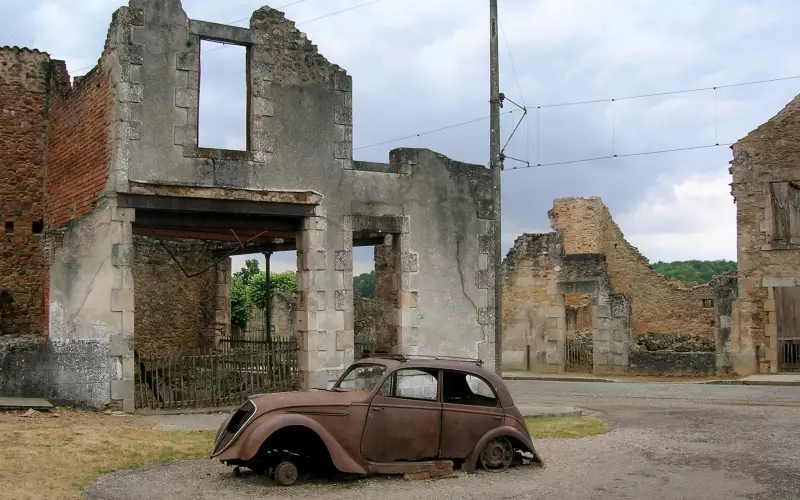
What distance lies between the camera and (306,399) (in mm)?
9203

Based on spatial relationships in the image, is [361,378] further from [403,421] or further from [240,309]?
[240,309]

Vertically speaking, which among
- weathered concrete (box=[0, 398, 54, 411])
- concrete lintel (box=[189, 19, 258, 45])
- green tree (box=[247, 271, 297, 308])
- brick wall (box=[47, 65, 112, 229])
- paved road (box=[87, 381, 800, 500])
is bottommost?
paved road (box=[87, 381, 800, 500])

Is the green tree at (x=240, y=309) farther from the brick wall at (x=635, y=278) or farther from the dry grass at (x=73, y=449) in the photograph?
the dry grass at (x=73, y=449)

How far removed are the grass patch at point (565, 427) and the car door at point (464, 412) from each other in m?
3.19

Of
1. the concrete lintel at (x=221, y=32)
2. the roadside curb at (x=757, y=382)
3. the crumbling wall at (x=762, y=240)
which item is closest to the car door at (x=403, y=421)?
the concrete lintel at (x=221, y=32)

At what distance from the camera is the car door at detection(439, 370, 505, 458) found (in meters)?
9.70

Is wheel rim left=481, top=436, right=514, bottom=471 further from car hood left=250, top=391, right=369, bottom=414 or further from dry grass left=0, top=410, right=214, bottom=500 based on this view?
dry grass left=0, top=410, right=214, bottom=500

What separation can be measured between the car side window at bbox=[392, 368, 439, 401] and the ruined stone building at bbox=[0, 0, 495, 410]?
17.7 ft

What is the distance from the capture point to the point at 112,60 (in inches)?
551

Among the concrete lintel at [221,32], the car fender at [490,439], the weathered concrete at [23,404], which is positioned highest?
the concrete lintel at [221,32]

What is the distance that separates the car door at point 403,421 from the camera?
930cm

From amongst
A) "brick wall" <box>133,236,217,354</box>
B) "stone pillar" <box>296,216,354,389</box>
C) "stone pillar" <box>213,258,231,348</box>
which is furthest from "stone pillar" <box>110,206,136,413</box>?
"stone pillar" <box>213,258,231,348</box>

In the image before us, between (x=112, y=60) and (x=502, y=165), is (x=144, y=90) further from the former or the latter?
(x=502, y=165)

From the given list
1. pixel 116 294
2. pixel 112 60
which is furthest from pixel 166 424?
pixel 112 60
